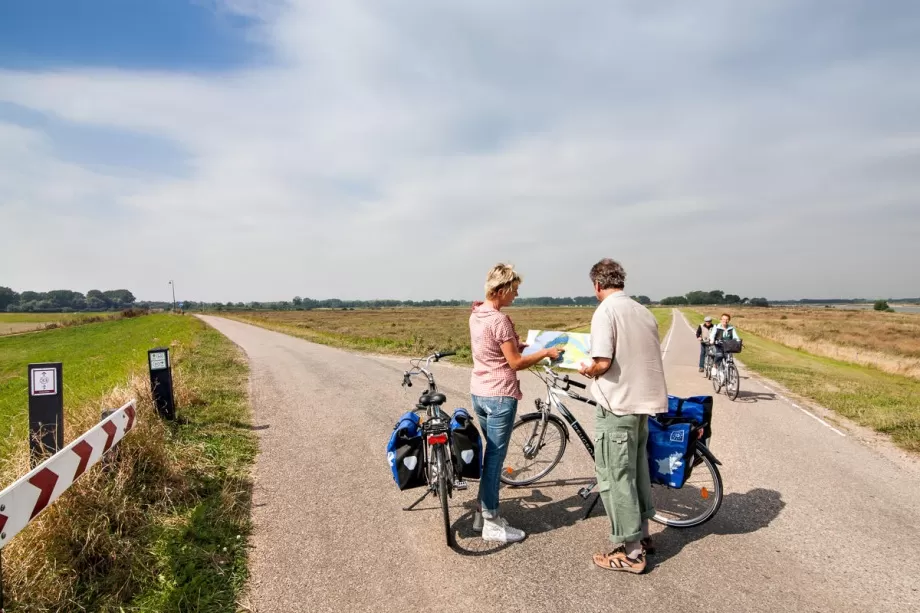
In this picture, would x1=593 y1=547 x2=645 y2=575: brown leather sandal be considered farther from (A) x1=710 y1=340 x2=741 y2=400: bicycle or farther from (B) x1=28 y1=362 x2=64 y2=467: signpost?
(A) x1=710 y1=340 x2=741 y2=400: bicycle

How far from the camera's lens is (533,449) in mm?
5168

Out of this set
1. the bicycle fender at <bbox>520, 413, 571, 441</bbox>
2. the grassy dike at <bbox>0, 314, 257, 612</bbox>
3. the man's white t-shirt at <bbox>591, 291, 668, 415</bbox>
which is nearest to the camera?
the grassy dike at <bbox>0, 314, 257, 612</bbox>

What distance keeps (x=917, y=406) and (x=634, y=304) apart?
9.16 meters

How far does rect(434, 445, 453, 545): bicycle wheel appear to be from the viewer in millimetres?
3859

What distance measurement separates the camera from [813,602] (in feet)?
10.4

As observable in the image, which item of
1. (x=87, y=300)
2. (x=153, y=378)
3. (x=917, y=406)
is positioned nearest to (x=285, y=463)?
(x=153, y=378)

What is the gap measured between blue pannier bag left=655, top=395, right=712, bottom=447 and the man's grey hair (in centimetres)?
121

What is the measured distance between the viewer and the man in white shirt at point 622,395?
3467mm

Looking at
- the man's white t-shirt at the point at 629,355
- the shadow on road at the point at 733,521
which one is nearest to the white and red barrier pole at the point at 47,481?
the man's white t-shirt at the point at 629,355

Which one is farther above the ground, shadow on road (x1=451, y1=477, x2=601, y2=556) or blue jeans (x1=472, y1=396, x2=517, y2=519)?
blue jeans (x1=472, y1=396, x2=517, y2=519)

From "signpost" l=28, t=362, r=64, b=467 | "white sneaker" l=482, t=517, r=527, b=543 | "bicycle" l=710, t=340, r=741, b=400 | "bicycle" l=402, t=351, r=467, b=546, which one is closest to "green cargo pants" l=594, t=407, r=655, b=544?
"white sneaker" l=482, t=517, r=527, b=543

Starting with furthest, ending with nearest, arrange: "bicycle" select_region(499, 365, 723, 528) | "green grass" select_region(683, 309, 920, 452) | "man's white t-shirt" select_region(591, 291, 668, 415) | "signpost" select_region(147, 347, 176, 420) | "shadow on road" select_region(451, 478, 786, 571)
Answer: "green grass" select_region(683, 309, 920, 452) → "signpost" select_region(147, 347, 176, 420) → "bicycle" select_region(499, 365, 723, 528) → "shadow on road" select_region(451, 478, 786, 571) → "man's white t-shirt" select_region(591, 291, 668, 415)

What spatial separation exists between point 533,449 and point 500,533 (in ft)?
4.33

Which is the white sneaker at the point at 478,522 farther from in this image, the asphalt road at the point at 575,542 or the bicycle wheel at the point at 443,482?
the bicycle wheel at the point at 443,482
